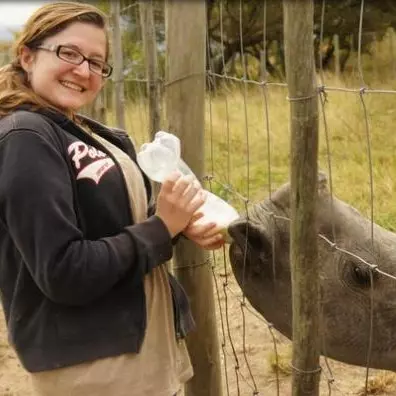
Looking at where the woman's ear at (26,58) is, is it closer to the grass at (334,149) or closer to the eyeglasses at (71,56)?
the eyeglasses at (71,56)

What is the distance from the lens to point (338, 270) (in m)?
2.15

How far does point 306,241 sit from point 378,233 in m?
0.53

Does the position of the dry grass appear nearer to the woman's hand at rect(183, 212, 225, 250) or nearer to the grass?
the grass

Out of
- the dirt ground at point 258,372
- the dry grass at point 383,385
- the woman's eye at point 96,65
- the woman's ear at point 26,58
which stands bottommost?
the dirt ground at point 258,372

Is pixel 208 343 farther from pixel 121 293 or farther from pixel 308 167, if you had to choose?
pixel 308 167

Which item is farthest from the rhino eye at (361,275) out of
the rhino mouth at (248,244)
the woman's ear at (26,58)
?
the woman's ear at (26,58)

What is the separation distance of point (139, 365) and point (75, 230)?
0.47m

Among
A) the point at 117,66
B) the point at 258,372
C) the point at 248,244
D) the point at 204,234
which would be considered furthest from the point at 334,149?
the point at 204,234

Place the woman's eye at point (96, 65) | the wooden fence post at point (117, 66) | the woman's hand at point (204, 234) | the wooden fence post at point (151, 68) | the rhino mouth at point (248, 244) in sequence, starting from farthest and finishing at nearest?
the wooden fence post at point (117, 66), the wooden fence post at point (151, 68), the rhino mouth at point (248, 244), the woman's hand at point (204, 234), the woman's eye at point (96, 65)

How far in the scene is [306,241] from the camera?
1766 mm

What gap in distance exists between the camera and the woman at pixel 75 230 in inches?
66.0

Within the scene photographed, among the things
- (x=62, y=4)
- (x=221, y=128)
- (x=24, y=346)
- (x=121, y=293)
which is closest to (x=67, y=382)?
(x=24, y=346)

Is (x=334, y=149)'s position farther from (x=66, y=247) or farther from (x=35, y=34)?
(x=66, y=247)

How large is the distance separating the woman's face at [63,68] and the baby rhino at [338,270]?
1.99ft
